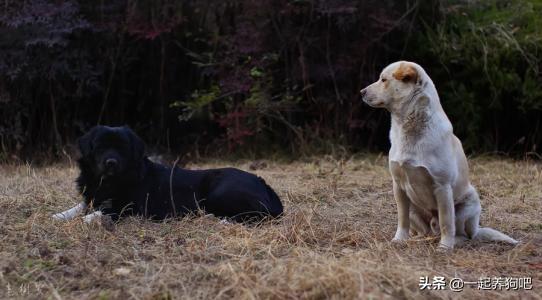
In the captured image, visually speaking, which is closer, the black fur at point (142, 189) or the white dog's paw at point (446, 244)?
the white dog's paw at point (446, 244)

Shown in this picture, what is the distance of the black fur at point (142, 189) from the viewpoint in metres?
5.16

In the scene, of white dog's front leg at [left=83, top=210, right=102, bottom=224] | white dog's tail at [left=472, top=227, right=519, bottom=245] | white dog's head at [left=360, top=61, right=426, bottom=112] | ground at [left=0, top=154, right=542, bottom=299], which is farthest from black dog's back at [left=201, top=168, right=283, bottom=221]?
white dog's tail at [left=472, top=227, right=519, bottom=245]

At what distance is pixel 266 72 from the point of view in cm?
930

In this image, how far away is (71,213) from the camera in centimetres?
510

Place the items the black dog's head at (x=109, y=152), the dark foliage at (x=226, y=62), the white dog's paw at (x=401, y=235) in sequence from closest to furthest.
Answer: the white dog's paw at (x=401, y=235) → the black dog's head at (x=109, y=152) → the dark foliage at (x=226, y=62)

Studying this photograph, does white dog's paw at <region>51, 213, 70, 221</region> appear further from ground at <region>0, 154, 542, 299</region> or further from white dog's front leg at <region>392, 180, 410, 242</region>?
white dog's front leg at <region>392, 180, 410, 242</region>

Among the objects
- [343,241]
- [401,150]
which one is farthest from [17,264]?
[401,150]

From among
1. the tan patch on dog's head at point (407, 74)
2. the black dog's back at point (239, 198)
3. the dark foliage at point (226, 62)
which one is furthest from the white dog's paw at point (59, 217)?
the dark foliage at point (226, 62)

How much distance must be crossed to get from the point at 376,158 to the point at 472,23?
2.29 m

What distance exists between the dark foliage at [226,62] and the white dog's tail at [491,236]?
466 centimetres

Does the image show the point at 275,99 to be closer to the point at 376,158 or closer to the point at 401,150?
the point at 376,158

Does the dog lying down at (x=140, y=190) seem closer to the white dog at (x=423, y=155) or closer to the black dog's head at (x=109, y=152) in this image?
the black dog's head at (x=109, y=152)

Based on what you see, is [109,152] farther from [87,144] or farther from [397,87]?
[397,87]

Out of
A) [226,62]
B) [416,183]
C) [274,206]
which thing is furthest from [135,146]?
[226,62]
